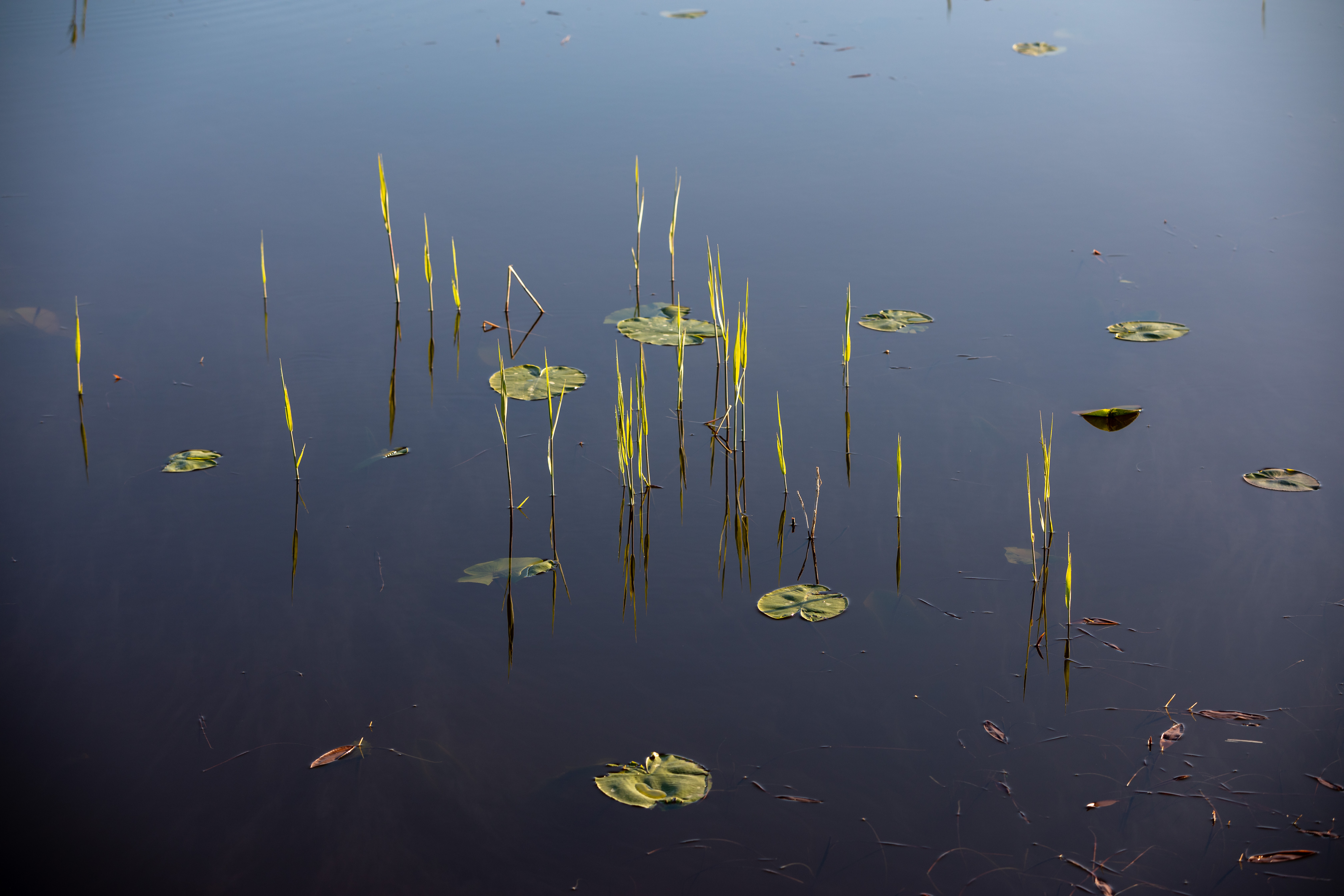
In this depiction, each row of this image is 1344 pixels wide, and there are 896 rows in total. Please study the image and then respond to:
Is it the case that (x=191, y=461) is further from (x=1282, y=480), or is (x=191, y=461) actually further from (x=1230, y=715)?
(x=1282, y=480)

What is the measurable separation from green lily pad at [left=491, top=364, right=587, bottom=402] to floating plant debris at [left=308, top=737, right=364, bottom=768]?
133 cm

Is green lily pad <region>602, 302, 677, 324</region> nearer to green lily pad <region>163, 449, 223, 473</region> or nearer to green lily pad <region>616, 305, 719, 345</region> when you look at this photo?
green lily pad <region>616, 305, 719, 345</region>

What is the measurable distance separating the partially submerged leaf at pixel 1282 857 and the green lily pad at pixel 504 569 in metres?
1.57

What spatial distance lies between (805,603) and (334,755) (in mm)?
1088

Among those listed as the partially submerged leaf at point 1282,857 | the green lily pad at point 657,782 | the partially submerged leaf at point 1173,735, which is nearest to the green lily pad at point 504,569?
the green lily pad at point 657,782

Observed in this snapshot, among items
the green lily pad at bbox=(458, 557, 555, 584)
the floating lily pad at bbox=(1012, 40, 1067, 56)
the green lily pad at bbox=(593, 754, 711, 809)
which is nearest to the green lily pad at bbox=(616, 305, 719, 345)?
the green lily pad at bbox=(458, 557, 555, 584)

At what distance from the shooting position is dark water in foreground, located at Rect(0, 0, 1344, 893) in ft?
5.83

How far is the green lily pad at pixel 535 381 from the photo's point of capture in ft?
9.94

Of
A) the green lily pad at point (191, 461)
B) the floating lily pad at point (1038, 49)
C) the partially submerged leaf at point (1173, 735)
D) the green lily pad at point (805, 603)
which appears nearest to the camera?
the partially submerged leaf at point (1173, 735)

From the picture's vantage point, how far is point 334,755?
191 centimetres

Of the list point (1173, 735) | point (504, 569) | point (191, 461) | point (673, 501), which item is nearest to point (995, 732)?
point (1173, 735)

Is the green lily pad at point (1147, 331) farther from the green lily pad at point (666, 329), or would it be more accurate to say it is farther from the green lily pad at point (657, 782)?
the green lily pad at point (657, 782)

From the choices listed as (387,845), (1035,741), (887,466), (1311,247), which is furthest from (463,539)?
(1311,247)

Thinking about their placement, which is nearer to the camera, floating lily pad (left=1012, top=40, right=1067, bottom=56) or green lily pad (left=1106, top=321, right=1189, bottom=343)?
green lily pad (left=1106, top=321, right=1189, bottom=343)
